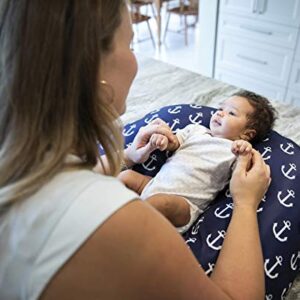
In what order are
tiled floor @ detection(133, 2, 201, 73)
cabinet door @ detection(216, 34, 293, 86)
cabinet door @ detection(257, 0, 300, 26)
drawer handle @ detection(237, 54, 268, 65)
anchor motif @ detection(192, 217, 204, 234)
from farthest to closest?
tiled floor @ detection(133, 2, 201, 73), drawer handle @ detection(237, 54, 268, 65), cabinet door @ detection(216, 34, 293, 86), cabinet door @ detection(257, 0, 300, 26), anchor motif @ detection(192, 217, 204, 234)

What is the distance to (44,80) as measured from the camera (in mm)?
515

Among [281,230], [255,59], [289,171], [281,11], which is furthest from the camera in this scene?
[255,59]

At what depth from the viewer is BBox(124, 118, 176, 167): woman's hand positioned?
49.4 inches

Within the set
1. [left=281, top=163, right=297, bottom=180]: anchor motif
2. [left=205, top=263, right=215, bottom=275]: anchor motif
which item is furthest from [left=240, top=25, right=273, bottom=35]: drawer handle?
[left=205, top=263, right=215, bottom=275]: anchor motif

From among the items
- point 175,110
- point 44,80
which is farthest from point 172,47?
point 44,80

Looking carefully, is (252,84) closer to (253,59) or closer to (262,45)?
(253,59)

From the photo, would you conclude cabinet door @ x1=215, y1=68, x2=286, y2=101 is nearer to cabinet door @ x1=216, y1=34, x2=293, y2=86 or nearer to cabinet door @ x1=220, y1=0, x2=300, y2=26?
cabinet door @ x1=216, y1=34, x2=293, y2=86

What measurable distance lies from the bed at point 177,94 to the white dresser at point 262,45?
0.89 m

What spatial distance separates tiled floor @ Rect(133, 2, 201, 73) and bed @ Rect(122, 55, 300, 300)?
1780 millimetres

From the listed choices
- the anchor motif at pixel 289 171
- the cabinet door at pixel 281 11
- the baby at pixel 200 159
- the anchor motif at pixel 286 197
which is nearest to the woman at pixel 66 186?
the baby at pixel 200 159

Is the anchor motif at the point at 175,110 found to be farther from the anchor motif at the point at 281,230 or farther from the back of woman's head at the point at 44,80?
the back of woman's head at the point at 44,80

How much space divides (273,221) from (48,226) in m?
0.77

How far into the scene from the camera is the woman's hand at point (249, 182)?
0.96 m

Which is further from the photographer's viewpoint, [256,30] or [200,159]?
[256,30]
